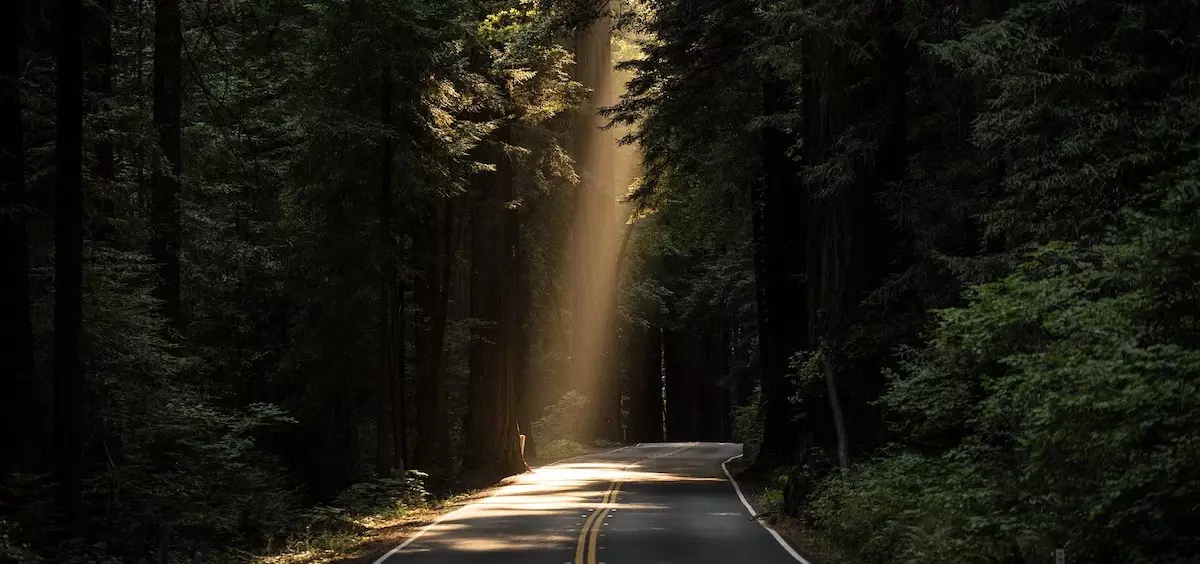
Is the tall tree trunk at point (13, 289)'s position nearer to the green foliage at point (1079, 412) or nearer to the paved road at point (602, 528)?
the paved road at point (602, 528)

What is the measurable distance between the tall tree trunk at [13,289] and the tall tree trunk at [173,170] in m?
6.11

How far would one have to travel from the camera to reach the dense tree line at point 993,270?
446 inches

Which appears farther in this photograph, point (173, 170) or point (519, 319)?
point (519, 319)

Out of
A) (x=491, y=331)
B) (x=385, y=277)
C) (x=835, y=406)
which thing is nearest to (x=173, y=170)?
(x=385, y=277)

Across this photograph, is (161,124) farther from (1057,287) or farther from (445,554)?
(1057,287)

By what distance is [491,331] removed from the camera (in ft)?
115

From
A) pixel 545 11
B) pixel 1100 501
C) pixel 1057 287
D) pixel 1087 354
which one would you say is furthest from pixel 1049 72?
pixel 545 11

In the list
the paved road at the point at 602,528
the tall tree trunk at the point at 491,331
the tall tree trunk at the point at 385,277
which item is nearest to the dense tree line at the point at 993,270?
the paved road at the point at 602,528

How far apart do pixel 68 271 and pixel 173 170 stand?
684cm

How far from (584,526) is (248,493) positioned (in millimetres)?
6516

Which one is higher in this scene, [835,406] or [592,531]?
[835,406]

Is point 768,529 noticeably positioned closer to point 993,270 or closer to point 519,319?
point 993,270

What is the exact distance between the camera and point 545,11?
26.8 meters

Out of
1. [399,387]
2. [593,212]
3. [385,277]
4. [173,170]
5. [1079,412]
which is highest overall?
[593,212]
